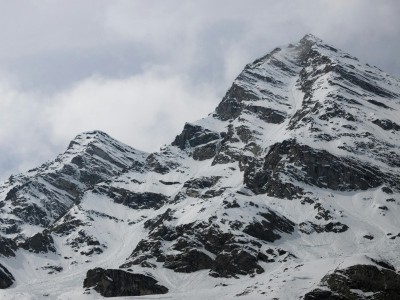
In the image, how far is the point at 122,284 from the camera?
184500 mm

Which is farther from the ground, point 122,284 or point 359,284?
point 122,284

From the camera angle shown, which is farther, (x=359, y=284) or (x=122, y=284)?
(x=122, y=284)

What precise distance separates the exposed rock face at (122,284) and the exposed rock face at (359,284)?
224ft

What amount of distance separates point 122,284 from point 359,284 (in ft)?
260

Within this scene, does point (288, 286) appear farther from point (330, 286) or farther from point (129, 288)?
point (129, 288)

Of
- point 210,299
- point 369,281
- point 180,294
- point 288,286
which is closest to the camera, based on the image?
point 369,281

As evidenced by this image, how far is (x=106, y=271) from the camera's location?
18862 centimetres

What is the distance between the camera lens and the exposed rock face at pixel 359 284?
12056 centimetres

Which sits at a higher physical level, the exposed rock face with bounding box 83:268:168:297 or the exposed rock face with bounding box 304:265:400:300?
the exposed rock face with bounding box 83:268:168:297

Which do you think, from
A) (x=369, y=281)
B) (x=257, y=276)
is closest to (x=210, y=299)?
(x=257, y=276)

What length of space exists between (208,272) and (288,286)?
6520 centimetres

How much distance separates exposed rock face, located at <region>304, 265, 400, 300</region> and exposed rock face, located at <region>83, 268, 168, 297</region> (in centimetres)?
6818

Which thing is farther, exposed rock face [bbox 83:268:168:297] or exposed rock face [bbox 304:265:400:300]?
exposed rock face [bbox 83:268:168:297]

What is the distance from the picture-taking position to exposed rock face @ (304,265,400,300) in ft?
396
